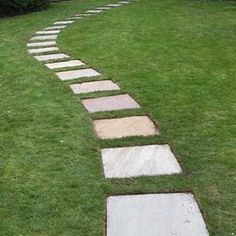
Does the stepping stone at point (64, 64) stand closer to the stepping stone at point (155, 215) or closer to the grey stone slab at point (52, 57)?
the grey stone slab at point (52, 57)

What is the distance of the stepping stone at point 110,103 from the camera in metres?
5.43

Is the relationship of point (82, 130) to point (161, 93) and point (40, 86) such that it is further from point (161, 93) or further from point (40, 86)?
point (40, 86)

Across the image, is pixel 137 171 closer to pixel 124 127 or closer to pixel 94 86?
pixel 124 127

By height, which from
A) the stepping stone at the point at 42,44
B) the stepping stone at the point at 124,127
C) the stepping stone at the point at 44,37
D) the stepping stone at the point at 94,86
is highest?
the stepping stone at the point at 124,127

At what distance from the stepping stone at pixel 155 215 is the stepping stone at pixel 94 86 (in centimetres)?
255

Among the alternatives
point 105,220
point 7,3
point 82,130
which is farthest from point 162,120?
point 7,3

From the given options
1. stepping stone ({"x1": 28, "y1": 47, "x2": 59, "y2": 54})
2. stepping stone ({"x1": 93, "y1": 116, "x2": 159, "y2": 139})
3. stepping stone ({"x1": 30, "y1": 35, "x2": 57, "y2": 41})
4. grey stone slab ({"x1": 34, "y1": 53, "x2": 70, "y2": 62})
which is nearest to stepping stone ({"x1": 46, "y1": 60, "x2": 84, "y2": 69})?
grey stone slab ({"x1": 34, "y1": 53, "x2": 70, "y2": 62})

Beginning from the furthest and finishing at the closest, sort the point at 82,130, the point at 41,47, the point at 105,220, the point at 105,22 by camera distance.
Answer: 1. the point at 105,22
2. the point at 41,47
3. the point at 82,130
4. the point at 105,220

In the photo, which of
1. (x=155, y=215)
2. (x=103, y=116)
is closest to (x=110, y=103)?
(x=103, y=116)

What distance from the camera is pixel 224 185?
3783 millimetres

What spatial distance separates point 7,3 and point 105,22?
299 cm

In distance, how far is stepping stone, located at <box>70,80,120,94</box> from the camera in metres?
6.08

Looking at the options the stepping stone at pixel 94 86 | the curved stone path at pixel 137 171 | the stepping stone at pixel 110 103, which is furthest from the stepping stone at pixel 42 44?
the stepping stone at pixel 110 103

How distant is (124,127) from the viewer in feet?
16.0
